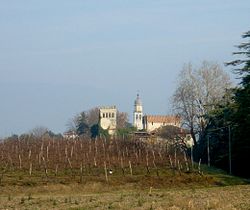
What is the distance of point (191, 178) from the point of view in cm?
3641

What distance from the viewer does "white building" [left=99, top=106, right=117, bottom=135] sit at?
313ft

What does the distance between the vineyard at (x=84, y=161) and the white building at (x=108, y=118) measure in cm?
3726

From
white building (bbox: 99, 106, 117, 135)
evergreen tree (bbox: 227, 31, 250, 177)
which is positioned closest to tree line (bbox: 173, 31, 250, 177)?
evergreen tree (bbox: 227, 31, 250, 177)

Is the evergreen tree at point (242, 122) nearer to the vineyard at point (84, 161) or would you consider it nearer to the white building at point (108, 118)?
the vineyard at point (84, 161)

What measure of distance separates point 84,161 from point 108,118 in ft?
205

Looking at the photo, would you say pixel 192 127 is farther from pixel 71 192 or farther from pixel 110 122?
pixel 110 122

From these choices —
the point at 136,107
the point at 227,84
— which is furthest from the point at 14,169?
the point at 136,107

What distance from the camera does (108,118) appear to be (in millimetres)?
105750

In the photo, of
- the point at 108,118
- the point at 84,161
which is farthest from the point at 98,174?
the point at 108,118

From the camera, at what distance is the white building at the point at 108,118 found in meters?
95.3

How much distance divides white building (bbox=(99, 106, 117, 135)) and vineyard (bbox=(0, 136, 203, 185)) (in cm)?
3726

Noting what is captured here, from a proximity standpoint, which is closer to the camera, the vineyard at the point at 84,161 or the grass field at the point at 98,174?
the grass field at the point at 98,174

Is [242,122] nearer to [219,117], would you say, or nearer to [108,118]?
[219,117]

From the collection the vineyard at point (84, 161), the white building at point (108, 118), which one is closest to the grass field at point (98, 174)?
the vineyard at point (84, 161)
